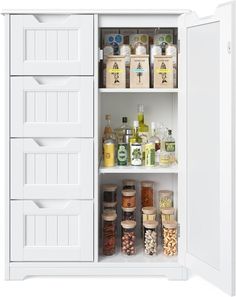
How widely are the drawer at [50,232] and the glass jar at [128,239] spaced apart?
0.83ft

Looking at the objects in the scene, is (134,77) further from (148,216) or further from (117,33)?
(148,216)

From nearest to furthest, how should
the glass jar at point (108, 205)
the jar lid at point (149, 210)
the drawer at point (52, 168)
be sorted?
the drawer at point (52, 168), the jar lid at point (149, 210), the glass jar at point (108, 205)

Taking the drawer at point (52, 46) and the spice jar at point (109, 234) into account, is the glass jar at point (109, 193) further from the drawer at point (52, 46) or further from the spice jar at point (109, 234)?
the drawer at point (52, 46)

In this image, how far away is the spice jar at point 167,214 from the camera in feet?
11.8

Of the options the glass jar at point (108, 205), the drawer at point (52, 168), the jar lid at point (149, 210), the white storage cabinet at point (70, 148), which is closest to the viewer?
the white storage cabinet at point (70, 148)

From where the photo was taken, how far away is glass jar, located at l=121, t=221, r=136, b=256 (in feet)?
11.5

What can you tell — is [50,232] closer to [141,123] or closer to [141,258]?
[141,258]

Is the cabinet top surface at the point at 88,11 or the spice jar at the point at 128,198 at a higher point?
the cabinet top surface at the point at 88,11

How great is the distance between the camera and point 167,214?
142 inches

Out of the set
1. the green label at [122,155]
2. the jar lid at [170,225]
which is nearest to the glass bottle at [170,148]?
the green label at [122,155]

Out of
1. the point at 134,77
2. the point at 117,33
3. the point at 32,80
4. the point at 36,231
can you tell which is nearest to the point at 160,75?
the point at 134,77

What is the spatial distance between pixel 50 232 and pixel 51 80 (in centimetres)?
89

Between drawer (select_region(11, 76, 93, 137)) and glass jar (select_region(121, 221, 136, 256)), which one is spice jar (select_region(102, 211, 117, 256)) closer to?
glass jar (select_region(121, 221, 136, 256))

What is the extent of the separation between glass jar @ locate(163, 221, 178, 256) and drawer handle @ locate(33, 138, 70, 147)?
805 mm
